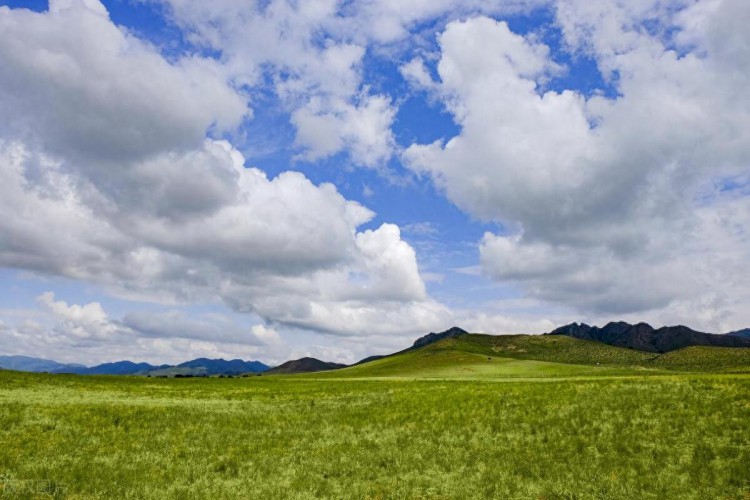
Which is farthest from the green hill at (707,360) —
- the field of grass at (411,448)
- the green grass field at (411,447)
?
the field of grass at (411,448)

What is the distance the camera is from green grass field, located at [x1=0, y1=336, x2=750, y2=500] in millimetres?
20500

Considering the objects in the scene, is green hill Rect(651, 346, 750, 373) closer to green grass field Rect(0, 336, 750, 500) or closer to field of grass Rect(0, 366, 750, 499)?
green grass field Rect(0, 336, 750, 500)

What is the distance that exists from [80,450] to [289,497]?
14.2 meters

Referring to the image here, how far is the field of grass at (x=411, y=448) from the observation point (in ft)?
67.3

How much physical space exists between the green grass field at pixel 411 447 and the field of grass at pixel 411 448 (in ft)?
0.31

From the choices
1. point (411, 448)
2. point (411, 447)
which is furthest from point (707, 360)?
point (411, 448)

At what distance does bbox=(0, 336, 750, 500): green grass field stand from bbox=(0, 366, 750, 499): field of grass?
0.09m

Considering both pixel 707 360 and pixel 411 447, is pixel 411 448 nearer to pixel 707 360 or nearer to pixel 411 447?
pixel 411 447

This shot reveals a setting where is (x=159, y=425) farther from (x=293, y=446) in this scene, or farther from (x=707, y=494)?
(x=707, y=494)

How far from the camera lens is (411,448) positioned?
2705 centimetres

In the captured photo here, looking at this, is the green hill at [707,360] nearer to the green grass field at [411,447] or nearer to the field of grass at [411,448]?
the green grass field at [411,447]

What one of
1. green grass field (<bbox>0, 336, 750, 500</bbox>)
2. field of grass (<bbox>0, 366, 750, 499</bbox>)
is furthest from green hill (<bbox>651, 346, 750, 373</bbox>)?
field of grass (<bbox>0, 366, 750, 499</bbox>)

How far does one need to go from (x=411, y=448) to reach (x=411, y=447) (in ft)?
0.67

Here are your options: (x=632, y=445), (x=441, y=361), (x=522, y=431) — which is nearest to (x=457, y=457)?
(x=522, y=431)
